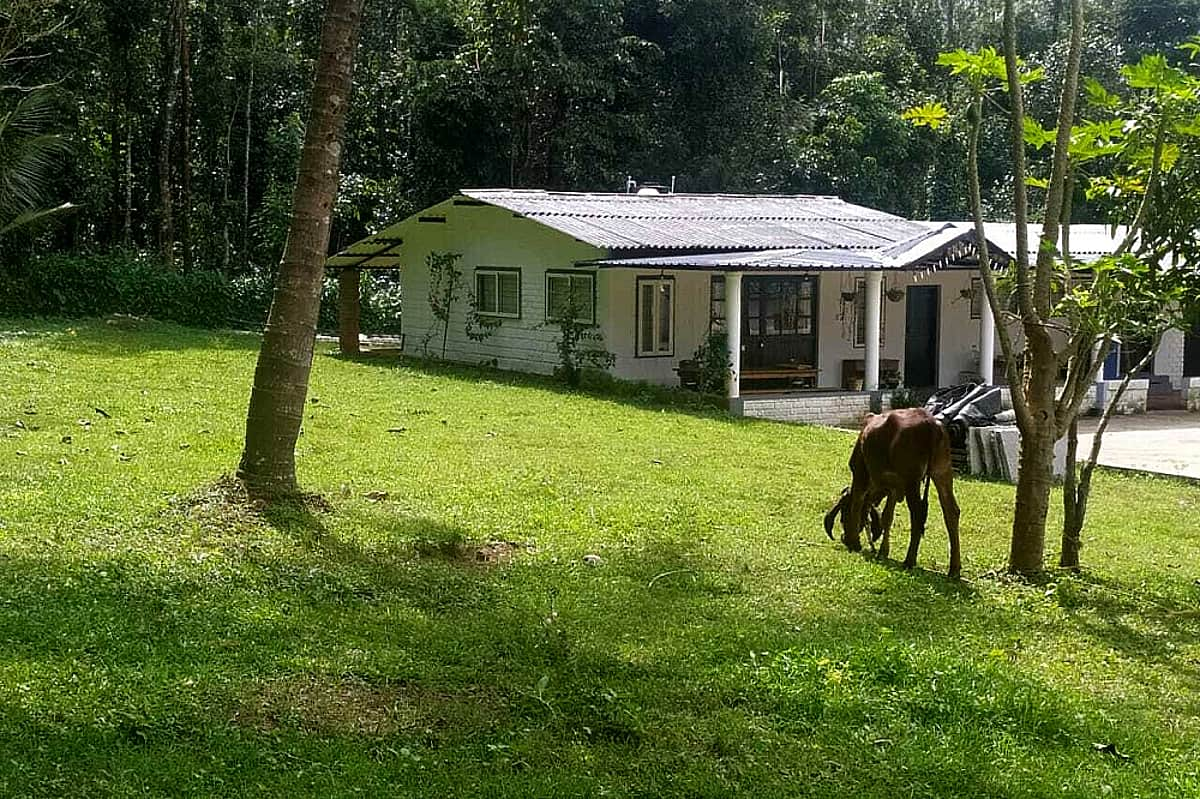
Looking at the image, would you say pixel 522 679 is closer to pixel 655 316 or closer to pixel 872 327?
pixel 872 327

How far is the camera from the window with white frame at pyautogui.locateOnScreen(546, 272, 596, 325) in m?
20.3

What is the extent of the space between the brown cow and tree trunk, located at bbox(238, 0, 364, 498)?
3.68m

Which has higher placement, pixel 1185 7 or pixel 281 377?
pixel 1185 7

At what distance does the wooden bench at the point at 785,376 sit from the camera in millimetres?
20250

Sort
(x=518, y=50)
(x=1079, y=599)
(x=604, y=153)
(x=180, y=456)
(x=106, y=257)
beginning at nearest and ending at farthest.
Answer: (x=1079, y=599), (x=180, y=456), (x=106, y=257), (x=518, y=50), (x=604, y=153)

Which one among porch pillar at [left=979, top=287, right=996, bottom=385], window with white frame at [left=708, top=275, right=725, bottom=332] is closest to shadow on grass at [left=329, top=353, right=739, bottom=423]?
window with white frame at [left=708, top=275, right=725, bottom=332]

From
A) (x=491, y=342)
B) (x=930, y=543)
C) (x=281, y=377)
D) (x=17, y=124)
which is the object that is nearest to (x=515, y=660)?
(x=281, y=377)

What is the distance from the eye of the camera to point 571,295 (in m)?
20.7

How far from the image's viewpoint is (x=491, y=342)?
2295cm

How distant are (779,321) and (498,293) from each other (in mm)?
4929

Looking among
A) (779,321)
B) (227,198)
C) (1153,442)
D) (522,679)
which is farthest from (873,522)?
(227,198)

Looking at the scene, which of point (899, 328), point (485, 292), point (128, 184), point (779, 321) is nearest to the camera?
point (779, 321)

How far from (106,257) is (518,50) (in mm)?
10662

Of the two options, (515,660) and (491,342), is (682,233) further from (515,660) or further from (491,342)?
(515,660)
